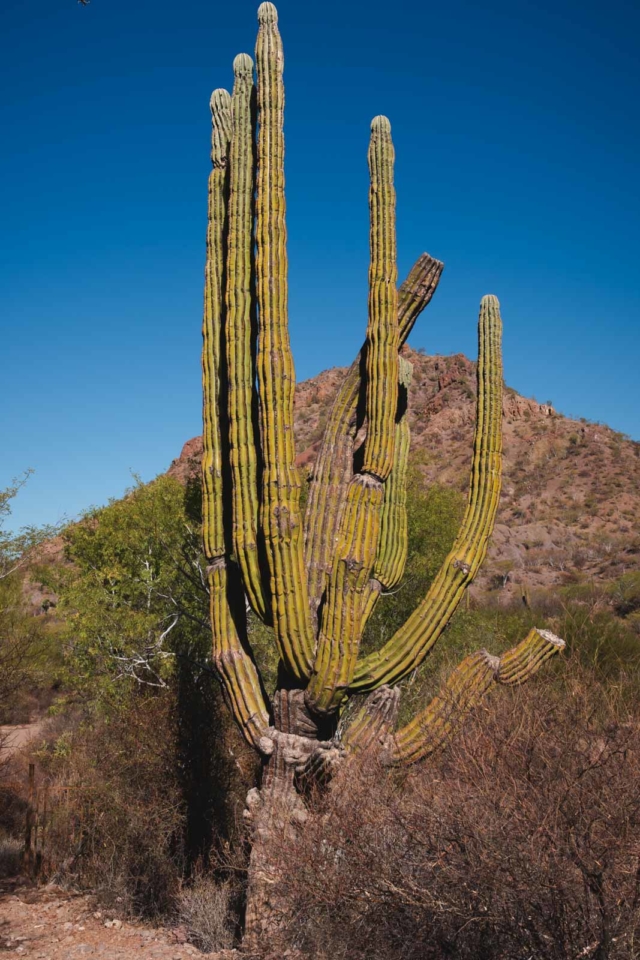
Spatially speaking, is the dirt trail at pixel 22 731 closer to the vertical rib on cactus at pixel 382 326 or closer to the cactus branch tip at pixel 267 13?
the vertical rib on cactus at pixel 382 326

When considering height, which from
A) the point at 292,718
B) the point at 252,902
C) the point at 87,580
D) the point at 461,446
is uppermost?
the point at 461,446

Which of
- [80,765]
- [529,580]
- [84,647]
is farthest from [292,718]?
[529,580]

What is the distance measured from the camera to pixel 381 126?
674 cm

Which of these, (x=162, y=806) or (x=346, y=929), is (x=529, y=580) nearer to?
(x=162, y=806)

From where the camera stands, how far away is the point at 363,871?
4.29m

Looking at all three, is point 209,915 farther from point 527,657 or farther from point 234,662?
point 527,657

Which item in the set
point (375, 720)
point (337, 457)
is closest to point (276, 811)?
point (375, 720)

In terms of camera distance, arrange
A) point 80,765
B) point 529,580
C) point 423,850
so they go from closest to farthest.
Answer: point 423,850 < point 80,765 < point 529,580

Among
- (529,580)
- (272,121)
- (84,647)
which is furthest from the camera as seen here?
(529,580)

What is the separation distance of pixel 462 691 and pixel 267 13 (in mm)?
5922

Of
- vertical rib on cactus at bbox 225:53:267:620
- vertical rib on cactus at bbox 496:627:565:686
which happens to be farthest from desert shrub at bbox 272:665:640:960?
vertical rib on cactus at bbox 225:53:267:620

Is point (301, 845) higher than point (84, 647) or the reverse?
the reverse

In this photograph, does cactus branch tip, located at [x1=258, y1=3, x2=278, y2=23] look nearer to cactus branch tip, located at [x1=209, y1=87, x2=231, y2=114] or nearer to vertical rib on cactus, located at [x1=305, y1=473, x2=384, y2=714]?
cactus branch tip, located at [x1=209, y1=87, x2=231, y2=114]

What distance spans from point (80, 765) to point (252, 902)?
4616mm
